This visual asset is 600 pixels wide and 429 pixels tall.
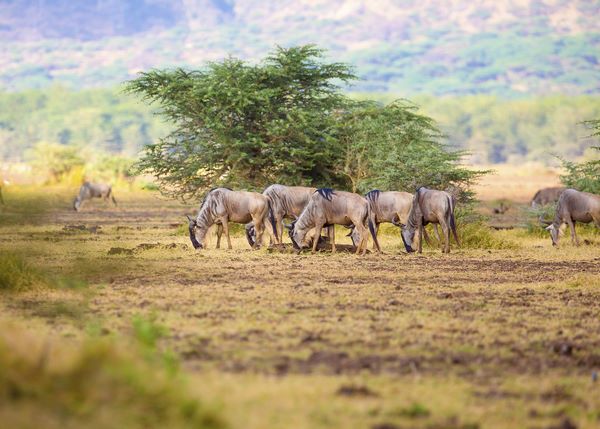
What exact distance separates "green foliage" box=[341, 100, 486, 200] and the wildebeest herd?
8.13 ft

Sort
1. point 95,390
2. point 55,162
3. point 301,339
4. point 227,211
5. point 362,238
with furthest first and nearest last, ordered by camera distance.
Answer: point 55,162
point 227,211
point 362,238
point 301,339
point 95,390

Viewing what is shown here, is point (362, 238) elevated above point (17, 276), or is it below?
above

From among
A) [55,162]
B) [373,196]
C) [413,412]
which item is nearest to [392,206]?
[373,196]

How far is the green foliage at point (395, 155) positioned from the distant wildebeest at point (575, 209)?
8.49ft

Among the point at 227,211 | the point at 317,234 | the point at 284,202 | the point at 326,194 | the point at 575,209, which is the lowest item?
the point at 317,234

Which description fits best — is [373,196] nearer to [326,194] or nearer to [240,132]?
[326,194]

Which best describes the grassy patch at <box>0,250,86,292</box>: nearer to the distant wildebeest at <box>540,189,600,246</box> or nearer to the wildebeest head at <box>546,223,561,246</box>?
the distant wildebeest at <box>540,189,600,246</box>

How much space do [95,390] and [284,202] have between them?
16.1 metres

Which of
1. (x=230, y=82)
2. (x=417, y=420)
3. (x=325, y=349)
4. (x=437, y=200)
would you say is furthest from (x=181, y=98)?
(x=417, y=420)

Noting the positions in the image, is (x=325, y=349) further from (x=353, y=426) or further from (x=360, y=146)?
(x=360, y=146)

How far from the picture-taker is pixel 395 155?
25.7 m

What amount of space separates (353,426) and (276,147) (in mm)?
20363

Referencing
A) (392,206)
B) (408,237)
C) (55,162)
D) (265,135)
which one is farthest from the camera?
(55,162)

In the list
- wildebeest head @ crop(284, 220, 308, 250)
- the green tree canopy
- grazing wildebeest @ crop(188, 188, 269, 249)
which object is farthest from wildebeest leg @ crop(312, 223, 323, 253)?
the green tree canopy
